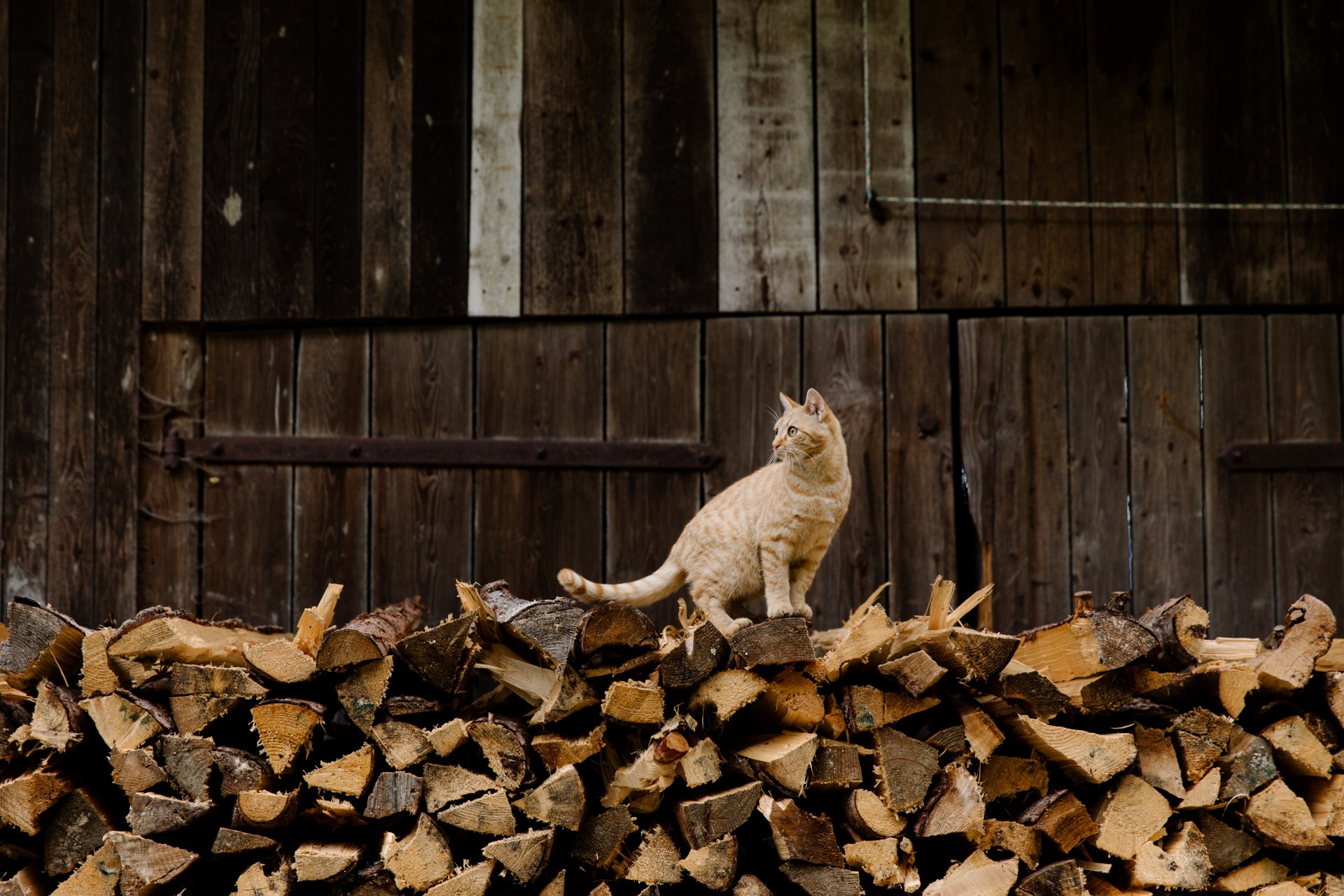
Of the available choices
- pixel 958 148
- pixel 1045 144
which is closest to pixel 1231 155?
pixel 1045 144

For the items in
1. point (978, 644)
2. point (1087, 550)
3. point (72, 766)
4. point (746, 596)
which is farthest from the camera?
point (1087, 550)

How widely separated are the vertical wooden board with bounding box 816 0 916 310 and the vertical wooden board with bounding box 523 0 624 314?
0.74 m

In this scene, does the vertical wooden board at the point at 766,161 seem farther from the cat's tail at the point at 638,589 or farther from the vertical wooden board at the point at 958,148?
the cat's tail at the point at 638,589

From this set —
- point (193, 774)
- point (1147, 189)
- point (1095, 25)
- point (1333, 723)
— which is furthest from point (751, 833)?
point (1095, 25)

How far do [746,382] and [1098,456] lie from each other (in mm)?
1249

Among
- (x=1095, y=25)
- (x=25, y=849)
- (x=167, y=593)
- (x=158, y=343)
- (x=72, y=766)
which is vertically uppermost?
(x=1095, y=25)

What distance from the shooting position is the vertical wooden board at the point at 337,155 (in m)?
3.48

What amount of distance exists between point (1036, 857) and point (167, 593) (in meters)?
2.97

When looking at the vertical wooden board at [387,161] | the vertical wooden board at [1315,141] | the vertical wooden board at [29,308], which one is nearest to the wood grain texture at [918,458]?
the vertical wooden board at [1315,141]

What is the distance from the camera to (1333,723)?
7.61 ft

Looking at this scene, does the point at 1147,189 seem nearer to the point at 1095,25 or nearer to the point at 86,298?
the point at 1095,25

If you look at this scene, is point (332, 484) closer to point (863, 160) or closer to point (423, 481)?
point (423, 481)

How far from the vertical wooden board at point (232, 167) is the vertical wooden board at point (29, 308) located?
61 cm

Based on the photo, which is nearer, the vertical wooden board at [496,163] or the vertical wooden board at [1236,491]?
the vertical wooden board at [1236,491]
